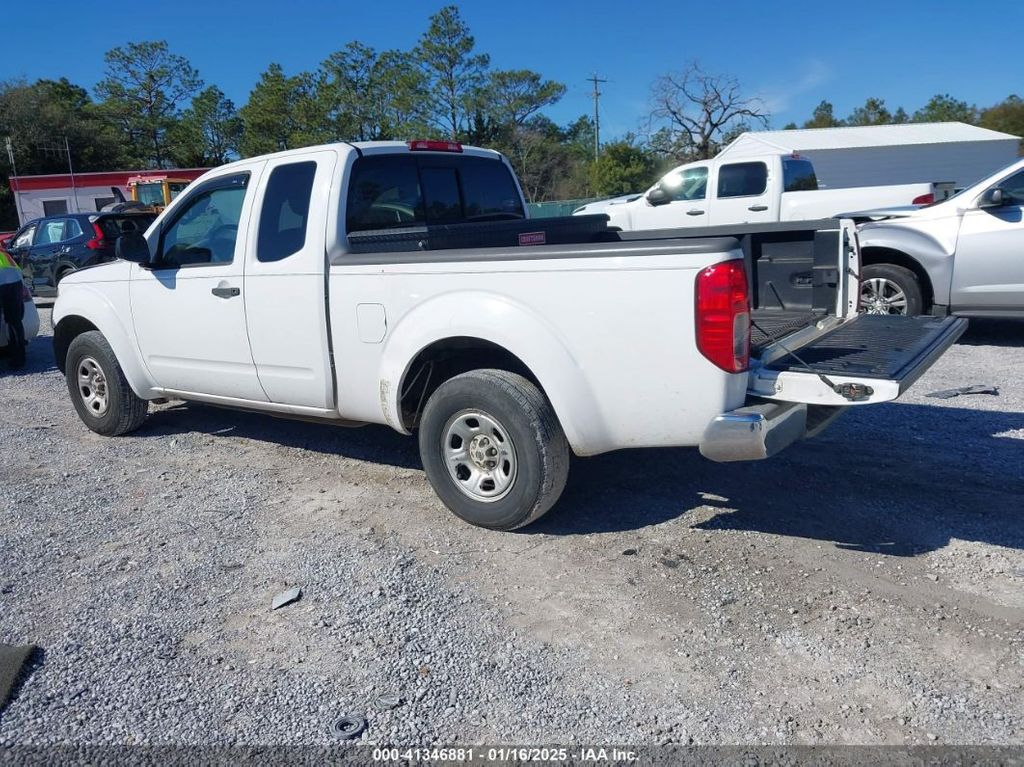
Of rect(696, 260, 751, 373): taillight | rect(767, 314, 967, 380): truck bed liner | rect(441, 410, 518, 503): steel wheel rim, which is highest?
rect(696, 260, 751, 373): taillight

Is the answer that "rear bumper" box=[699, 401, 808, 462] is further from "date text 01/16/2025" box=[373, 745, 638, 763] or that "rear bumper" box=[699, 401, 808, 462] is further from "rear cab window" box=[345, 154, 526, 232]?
"rear cab window" box=[345, 154, 526, 232]

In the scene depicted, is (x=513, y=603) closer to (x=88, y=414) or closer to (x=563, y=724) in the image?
(x=563, y=724)

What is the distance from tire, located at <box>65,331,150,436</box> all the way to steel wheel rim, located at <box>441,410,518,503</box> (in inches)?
124

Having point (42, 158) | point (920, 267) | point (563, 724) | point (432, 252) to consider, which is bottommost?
point (563, 724)

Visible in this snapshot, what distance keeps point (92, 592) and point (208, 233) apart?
2.53m

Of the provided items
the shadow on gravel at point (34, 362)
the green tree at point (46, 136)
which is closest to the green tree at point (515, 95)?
the green tree at point (46, 136)

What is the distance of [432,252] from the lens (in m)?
4.46

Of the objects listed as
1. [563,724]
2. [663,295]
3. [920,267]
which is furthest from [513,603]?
[920,267]

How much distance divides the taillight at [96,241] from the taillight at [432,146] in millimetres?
11953

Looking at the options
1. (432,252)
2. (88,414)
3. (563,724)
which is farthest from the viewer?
(88,414)

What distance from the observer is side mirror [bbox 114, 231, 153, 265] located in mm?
5625

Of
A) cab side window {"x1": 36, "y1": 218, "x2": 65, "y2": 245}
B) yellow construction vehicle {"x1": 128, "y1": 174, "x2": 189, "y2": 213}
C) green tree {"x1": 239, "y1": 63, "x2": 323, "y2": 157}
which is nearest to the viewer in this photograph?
cab side window {"x1": 36, "y1": 218, "x2": 65, "y2": 245}

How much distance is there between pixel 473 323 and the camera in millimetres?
4270

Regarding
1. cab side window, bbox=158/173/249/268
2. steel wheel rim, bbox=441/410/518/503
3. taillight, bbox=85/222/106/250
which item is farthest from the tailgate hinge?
taillight, bbox=85/222/106/250
